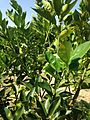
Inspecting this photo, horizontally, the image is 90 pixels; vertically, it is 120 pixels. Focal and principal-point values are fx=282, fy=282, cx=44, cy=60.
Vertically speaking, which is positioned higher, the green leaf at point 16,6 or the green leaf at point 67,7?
the green leaf at point 16,6

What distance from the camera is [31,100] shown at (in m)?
1.84

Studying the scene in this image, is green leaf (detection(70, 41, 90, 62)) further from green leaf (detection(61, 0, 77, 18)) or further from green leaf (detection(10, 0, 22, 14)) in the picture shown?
green leaf (detection(10, 0, 22, 14))

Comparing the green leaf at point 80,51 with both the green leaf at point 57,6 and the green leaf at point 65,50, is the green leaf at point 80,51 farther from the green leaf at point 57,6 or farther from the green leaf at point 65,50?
the green leaf at point 57,6

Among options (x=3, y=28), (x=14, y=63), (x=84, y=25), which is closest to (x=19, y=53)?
(x=14, y=63)

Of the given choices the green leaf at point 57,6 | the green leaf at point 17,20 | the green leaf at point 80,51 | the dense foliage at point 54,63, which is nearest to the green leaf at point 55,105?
the dense foliage at point 54,63

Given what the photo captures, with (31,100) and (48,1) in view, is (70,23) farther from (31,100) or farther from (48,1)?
(31,100)

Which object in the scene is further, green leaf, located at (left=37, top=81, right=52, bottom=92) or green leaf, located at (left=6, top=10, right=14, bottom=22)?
green leaf, located at (left=6, top=10, right=14, bottom=22)

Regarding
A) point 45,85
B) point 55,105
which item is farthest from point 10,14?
point 55,105

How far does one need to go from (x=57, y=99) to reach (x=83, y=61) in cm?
54

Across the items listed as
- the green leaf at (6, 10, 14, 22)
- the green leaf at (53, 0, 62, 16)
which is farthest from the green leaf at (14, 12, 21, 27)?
the green leaf at (53, 0, 62, 16)

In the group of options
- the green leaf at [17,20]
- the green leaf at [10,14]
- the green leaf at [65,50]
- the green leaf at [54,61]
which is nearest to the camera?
the green leaf at [65,50]

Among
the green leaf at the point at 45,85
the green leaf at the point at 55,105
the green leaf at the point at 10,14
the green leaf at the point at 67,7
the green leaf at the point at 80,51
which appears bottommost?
the green leaf at the point at 55,105

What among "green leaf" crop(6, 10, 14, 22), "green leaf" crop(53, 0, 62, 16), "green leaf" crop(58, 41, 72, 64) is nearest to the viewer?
"green leaf" crop(58, 41, 72, 64)

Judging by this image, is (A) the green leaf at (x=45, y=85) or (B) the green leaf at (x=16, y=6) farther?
(B) the green leaf at (x=16, y=6)
